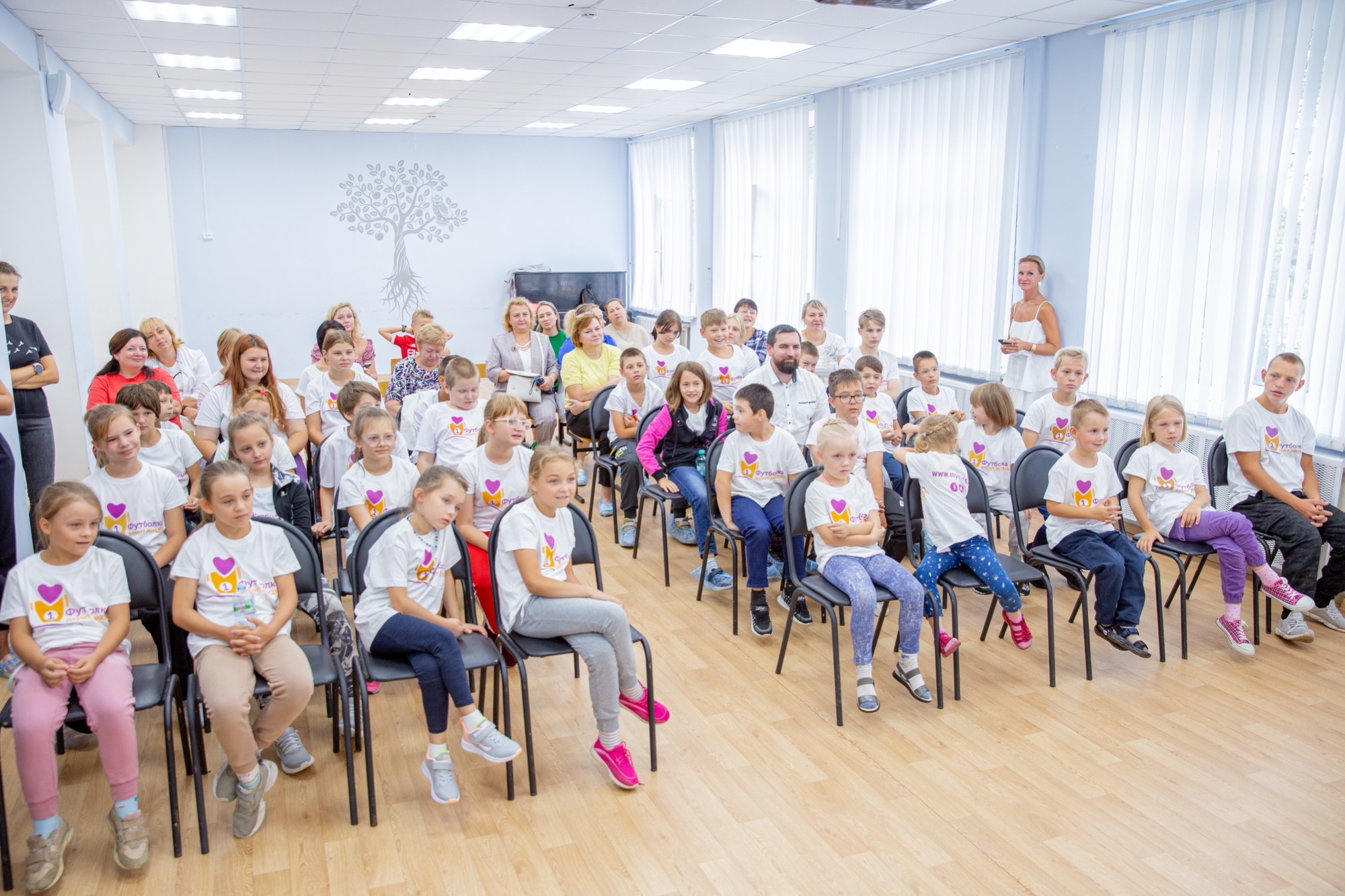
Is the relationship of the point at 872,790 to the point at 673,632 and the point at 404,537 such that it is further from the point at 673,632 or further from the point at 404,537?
the point at 404,537

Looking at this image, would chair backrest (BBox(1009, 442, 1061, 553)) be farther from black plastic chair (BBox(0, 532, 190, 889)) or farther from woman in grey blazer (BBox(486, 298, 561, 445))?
black plastic chair (BBox(0, 532, 190, 889))

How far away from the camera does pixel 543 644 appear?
3328 millimetres

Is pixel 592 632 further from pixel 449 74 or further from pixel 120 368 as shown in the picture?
pixel 449 74

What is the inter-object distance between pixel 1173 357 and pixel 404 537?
192 inches

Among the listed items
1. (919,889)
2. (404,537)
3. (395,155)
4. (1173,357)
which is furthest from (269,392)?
(395,155)

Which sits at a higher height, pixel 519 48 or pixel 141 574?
pixel 519 48

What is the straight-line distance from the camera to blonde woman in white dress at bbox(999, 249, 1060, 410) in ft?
21.2

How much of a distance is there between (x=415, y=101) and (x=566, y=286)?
14.1 ft

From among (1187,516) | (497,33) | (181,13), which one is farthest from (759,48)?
(1187,516)

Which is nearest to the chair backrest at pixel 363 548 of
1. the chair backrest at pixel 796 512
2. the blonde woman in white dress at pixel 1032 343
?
the chair backrest at pixel 796 512

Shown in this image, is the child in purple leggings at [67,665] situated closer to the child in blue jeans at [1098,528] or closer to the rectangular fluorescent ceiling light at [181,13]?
the child in blue jeans at [1098,528]

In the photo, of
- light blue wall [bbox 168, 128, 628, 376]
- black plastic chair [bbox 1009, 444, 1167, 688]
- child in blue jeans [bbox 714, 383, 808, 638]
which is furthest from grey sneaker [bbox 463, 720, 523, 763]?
light blue wall [bbox 168, 128, 628, 376]

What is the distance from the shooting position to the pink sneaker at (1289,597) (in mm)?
4344

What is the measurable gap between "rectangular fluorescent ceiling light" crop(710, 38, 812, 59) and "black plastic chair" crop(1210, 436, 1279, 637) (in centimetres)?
389
